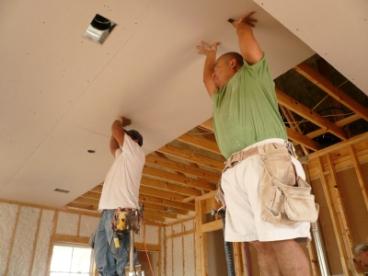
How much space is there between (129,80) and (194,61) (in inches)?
20.9

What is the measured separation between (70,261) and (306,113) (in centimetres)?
509

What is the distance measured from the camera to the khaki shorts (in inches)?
50.7

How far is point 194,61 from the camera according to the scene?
2344 mm

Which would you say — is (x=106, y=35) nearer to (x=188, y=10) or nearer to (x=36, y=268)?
(x=188, y=10)

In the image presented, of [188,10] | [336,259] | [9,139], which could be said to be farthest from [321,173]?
[9,139]

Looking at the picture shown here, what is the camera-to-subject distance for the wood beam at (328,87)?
3.03 m

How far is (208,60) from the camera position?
2.17 meters

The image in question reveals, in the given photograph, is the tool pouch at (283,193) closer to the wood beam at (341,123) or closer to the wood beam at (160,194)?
the wood beam at (341,123)

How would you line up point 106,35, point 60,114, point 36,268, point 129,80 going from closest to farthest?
point 106,35 < point 129,80 < point 60,114 < point 36,268

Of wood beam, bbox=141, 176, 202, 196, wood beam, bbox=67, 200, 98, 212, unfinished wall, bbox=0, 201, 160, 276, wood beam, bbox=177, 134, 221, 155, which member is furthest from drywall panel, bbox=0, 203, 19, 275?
wood beam, bbox=177, 134, 221, 155

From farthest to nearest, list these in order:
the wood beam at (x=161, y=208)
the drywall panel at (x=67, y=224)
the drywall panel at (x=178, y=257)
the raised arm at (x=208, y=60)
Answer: the drywall panel at (x=178, y=257)
the wood beam at (x=161, y=208)
the drywall panel at (x=67, y=224)
the raised arm at (x=208, y=60)

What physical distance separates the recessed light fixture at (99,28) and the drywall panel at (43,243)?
4.95 meters

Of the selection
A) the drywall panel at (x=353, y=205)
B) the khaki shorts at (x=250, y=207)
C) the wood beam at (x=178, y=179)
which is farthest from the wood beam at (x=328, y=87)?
the wood beam at (x=178, y=179)

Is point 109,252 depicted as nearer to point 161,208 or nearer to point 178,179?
point 178,179
